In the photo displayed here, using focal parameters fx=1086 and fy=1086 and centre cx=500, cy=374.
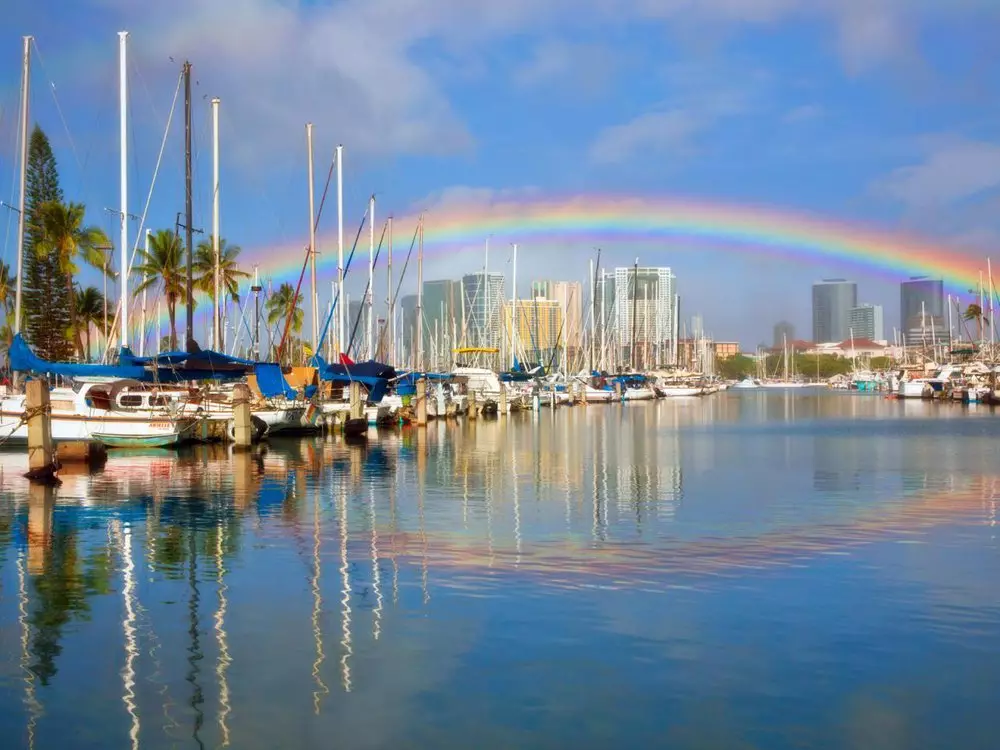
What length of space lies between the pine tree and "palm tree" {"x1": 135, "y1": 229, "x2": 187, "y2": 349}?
342 inches

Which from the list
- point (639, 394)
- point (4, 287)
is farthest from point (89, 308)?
point (639, 394)

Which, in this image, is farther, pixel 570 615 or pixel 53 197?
pixel 53 197

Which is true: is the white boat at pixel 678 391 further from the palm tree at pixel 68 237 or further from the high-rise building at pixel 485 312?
the palm tree at pixel 68 237

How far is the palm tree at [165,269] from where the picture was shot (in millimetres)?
77500

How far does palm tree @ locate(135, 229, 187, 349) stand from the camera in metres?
77.5

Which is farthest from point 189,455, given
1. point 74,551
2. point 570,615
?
point 570,615

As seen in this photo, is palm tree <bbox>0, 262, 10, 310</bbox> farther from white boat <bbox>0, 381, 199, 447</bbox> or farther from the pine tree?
white boat <bbox>0, 381, 199, 447</bbox>

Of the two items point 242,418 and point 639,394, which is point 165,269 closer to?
point 242,418

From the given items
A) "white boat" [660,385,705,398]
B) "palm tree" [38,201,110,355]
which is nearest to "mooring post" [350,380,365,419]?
"palm tree" [38,201,110,355]

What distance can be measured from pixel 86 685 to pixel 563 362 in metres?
143

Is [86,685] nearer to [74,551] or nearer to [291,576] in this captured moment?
[291,576]

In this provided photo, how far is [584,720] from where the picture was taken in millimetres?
11453

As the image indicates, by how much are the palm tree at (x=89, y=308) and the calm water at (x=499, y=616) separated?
64.3 metres

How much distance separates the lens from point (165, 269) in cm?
7538
